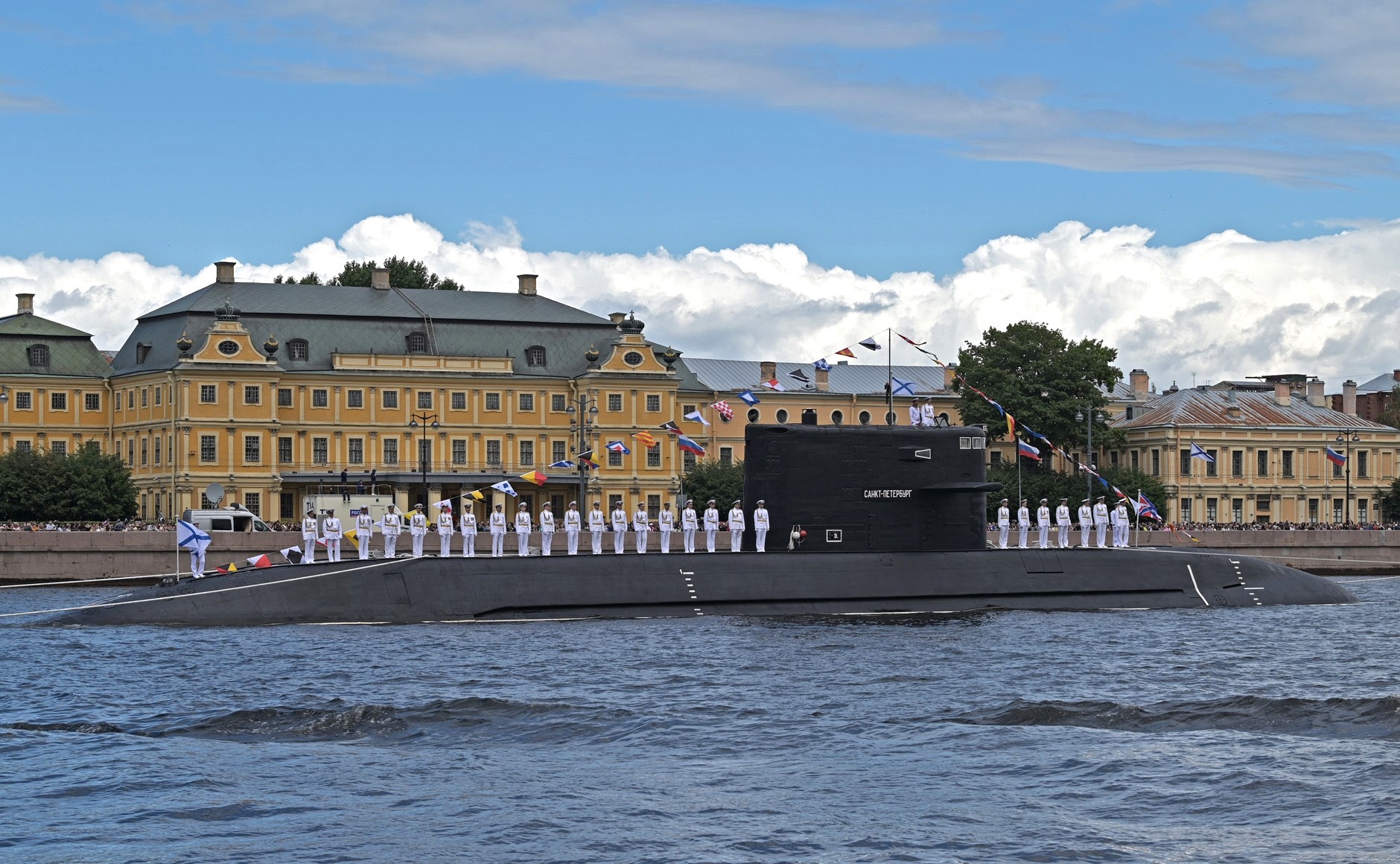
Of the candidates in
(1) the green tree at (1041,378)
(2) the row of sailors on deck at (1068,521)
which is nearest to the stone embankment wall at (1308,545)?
(1) the green tree at (1041,378)

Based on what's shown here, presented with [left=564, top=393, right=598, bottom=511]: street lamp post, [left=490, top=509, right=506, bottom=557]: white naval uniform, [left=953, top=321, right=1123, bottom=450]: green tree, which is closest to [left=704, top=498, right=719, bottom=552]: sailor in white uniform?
[left=490, top=509, right=506, bottom=557]: white naval uniform

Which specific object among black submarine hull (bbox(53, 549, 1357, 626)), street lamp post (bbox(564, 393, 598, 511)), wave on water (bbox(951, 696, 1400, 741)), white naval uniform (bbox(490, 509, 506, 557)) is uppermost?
street lamp post (bbox(564, 393, 598, 511))

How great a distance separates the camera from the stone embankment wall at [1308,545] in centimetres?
6431

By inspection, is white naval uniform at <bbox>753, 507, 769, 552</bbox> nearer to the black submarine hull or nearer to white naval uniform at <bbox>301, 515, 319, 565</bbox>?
the black submarine hull

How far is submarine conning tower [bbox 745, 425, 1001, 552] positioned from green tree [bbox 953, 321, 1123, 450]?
50.7m

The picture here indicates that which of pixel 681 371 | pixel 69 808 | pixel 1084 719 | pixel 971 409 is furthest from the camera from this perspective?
pixel 681 371

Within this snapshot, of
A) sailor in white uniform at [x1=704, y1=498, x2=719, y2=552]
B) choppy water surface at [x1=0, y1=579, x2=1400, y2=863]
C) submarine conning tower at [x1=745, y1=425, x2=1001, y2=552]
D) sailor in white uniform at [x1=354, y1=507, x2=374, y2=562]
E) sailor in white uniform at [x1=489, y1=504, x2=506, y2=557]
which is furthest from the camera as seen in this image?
sailor in white uniform at [x1=489, y1=504, x2=506, y2=557]

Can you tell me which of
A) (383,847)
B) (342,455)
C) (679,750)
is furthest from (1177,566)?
(342,455)

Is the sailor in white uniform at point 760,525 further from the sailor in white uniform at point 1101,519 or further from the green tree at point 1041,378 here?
the green tree at point 1041,378

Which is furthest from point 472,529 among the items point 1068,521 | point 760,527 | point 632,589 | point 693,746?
point 693,746

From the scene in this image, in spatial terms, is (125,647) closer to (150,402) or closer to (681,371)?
(150,402)

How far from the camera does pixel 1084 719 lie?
2061 cm

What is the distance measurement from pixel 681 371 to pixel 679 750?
2896 inches

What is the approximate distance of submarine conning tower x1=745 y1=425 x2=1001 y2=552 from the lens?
32.7m
